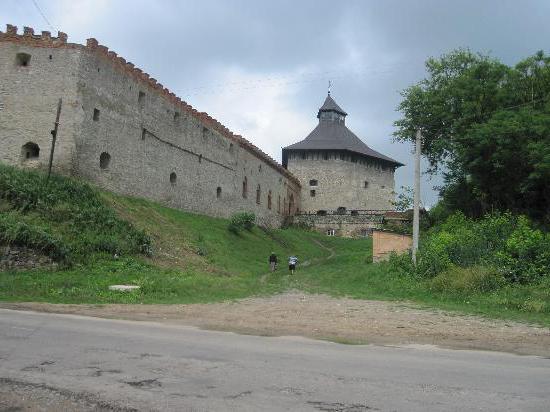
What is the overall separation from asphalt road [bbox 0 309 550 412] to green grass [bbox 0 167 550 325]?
5.90m

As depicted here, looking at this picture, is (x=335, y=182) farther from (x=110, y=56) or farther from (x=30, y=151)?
(x=30, y=151)

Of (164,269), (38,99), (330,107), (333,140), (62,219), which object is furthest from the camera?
(330,107)

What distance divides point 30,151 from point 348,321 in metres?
20.1

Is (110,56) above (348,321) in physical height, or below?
above

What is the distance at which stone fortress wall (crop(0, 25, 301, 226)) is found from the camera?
85.0 feet

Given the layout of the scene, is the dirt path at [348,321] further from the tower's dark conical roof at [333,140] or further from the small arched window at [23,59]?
the tower's dark conical roof at [333,140]

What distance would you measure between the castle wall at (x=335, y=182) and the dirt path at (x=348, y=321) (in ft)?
144

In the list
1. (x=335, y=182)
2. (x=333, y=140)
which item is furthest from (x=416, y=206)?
(x=333, y=140)

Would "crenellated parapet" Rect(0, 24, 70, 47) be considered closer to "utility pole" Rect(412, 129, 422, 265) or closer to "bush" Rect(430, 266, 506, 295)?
"utility pole" Rect(412, 129, 422, 265)

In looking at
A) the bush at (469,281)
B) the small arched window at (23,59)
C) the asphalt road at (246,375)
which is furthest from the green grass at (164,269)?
the small arched window at (23,59)

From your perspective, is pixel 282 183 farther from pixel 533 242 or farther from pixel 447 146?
pixel 533 242

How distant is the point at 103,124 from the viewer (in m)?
27.6

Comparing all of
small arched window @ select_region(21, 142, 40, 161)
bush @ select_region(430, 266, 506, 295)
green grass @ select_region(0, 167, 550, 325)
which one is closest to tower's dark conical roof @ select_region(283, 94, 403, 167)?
green grass @ select_region(0, 167, 550, 325)

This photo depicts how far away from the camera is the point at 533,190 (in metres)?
23.6
